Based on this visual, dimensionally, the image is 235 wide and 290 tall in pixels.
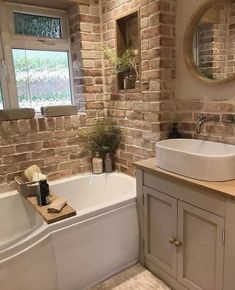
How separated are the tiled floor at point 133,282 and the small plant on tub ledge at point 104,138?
1.03m

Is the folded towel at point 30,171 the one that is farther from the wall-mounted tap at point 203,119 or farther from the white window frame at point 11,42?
the wall-mounted tap at point 203,119

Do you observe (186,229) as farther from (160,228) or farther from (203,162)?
(203,162)

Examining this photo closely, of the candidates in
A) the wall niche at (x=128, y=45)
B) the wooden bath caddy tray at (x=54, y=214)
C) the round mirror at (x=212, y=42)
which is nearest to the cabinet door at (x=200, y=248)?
the wooden bath caddy tray at (x=54, y=214)

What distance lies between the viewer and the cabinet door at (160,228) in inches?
65.0

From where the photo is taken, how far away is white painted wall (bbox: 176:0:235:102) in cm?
172

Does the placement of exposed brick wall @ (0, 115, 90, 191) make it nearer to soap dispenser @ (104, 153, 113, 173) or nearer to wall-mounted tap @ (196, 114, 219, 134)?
soap dispenser @ (104, 153, 113, 173)

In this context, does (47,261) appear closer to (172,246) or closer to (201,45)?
(172,246)

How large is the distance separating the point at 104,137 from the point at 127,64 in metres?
0.76

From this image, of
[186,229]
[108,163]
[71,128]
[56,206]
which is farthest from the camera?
[108,163]

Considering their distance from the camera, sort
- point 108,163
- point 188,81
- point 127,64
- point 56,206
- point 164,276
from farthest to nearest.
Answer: point 108,163 < point 127,64 < point 188,81 < point 164,276 < point 56,206

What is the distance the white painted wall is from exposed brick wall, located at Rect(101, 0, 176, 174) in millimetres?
47

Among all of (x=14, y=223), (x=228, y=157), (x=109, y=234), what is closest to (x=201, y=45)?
(x=228, y=157)

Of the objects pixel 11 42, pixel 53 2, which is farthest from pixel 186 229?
pixel 53 2

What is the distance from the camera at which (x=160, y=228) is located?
1758mm
